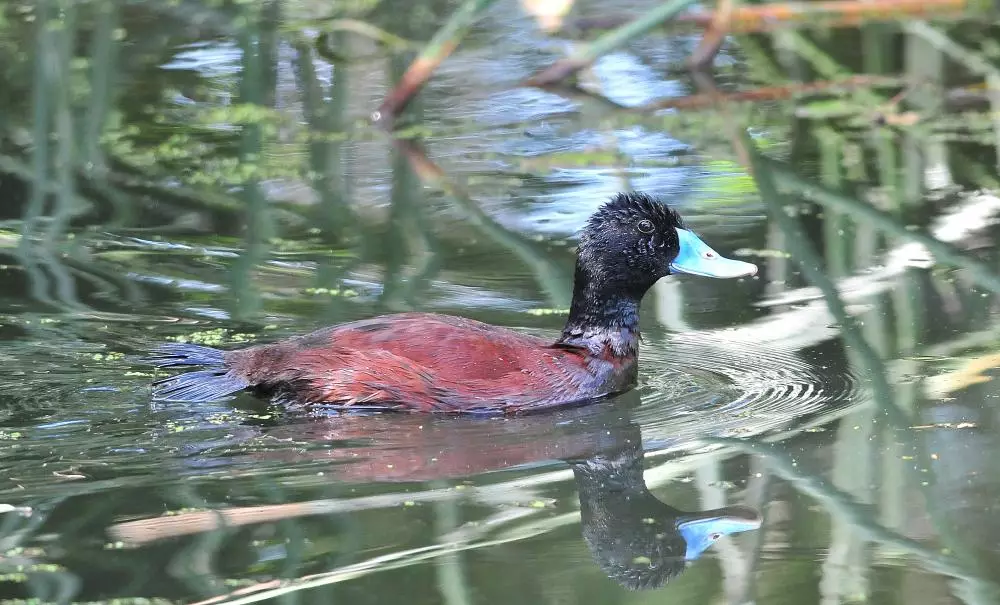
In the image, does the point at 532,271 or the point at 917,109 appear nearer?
the point at 532,271

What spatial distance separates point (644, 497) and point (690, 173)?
5186 mm

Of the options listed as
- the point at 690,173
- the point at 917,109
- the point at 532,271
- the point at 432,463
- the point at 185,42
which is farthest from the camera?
the point at 185,42

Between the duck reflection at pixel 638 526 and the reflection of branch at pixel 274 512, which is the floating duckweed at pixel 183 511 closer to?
the reflection of branch at pixel 274 512

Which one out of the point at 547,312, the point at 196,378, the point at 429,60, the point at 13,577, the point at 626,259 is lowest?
the point at 547,312

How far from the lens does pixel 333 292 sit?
8141 millimetres

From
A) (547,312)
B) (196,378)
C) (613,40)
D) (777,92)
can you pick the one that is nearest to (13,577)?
(196,378)

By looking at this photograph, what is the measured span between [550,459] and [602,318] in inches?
49.0

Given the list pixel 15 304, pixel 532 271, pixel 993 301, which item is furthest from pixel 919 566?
pixel 15 304

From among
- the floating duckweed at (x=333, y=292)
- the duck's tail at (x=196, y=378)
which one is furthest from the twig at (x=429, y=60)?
the duck's tail at (x=196, y=378)

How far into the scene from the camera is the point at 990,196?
9742mm

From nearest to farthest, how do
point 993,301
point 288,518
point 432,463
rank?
point 288,518, point 432,463, point 993,301

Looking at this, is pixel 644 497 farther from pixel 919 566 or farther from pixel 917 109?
pixel 917 109

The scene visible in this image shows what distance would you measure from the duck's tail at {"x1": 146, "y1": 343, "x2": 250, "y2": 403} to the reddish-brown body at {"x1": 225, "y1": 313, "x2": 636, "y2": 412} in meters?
0.05

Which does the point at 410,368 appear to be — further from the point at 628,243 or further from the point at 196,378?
the point at 628,243
